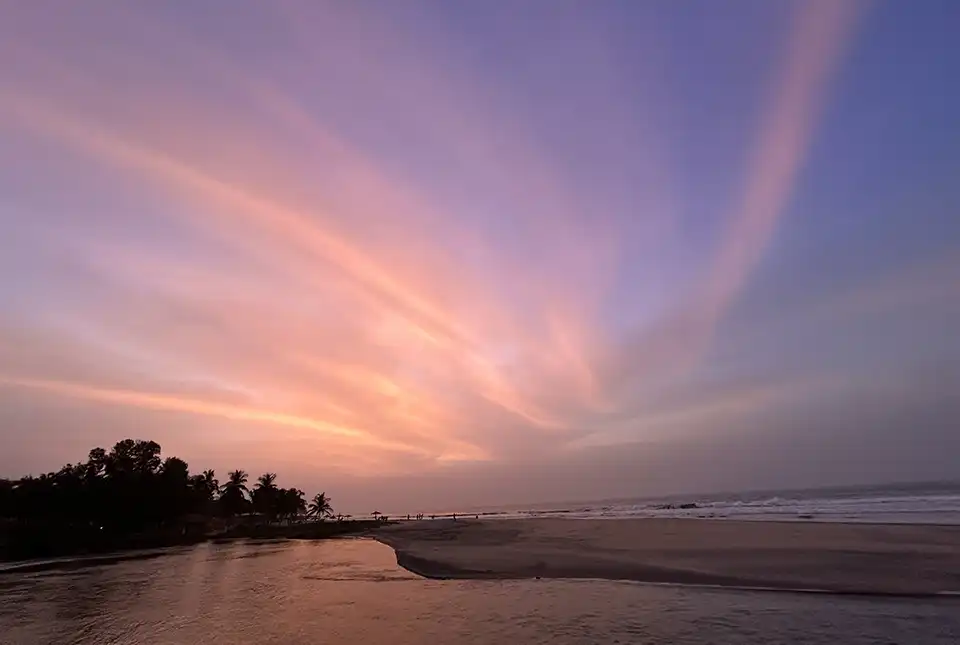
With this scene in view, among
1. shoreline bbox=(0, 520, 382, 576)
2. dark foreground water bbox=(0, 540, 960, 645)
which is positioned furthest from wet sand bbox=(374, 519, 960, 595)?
shoreline bbox=(0, 520, 382, 576)

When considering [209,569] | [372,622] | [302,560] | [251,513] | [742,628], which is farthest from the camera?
[251,513]

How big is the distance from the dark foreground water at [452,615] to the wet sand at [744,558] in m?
2.87

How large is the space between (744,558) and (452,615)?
20.0 meters

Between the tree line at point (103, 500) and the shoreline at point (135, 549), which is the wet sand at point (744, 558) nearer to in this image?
the shoreline at point (135, 549)

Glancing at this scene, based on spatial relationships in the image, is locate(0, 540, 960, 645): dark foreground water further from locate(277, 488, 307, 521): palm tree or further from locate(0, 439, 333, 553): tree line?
locate(277, 488, 307, 521): palm tree

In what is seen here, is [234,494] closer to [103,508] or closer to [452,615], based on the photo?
[103,508]

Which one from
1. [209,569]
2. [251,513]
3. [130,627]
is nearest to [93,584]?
[209,569]

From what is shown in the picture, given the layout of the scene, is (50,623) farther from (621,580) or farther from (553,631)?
(621,580)

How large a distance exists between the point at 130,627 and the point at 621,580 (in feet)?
69.2

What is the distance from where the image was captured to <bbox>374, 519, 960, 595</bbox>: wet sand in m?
24.6

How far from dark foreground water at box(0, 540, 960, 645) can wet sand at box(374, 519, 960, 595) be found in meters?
2.87

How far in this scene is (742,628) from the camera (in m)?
17.1

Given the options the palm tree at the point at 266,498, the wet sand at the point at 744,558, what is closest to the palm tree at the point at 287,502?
the palm tree at the point at 266,498

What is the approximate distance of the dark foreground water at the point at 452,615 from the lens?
664 inches
